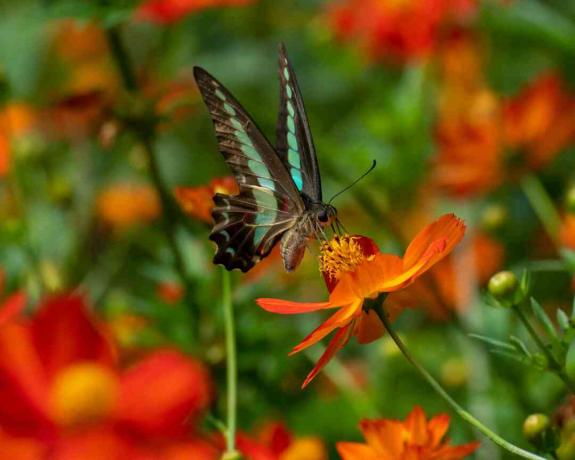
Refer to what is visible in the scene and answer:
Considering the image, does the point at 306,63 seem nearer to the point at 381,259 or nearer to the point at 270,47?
the point at 270,47

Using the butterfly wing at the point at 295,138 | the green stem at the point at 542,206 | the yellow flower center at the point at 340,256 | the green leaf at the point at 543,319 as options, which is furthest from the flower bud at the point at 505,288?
the green stem at the point at 542,206

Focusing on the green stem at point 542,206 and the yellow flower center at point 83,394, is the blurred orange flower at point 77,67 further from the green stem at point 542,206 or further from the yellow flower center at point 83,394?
the yellow flower center at point 83,394

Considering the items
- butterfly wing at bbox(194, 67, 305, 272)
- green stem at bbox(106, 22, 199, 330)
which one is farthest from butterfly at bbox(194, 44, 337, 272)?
green stem at bbox(106, 22, 199, 330)

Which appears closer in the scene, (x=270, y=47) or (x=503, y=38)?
(x=503, y=38)

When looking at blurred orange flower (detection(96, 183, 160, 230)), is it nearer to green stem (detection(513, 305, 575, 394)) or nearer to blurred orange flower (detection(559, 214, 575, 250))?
blurred orange flower (detection(559, 214, 575, 250))

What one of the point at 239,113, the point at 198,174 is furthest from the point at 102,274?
the point at 239,113

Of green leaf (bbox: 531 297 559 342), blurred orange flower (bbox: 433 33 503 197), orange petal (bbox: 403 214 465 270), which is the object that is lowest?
green leaf (bbox: 531 297 559 342)

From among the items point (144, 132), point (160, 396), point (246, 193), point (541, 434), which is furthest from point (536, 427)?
point (144, 132)
